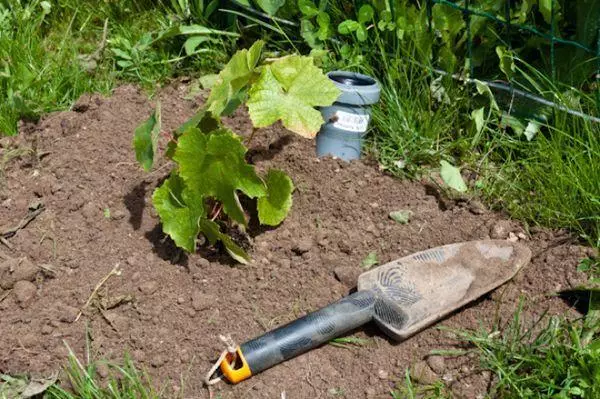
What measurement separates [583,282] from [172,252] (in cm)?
118

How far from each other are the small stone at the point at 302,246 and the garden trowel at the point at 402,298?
0.22 m

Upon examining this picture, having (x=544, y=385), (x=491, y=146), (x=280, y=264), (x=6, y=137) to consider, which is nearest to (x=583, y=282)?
(x=544, y=385)

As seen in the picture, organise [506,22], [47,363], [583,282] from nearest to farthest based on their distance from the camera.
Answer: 1. [47,363]
2. [583,282]
3. [506,22]

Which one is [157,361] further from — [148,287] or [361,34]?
[361,34]

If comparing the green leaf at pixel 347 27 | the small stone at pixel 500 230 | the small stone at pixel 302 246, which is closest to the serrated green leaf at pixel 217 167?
the small stone at pixel 302 246

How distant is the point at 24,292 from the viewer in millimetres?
2309

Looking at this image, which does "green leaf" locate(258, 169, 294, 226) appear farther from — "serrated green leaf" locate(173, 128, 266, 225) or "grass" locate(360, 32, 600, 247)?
"grass" locate(360, 32, 600, 247)

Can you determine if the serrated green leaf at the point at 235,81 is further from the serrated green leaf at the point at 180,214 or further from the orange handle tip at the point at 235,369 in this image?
the orange handle tip at the point at 235,369

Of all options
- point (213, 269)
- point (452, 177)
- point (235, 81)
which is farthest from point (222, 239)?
point (452, 177)

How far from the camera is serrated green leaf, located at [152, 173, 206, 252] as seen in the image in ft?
7.41

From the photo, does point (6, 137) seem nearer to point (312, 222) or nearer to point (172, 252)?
point (172, 252)

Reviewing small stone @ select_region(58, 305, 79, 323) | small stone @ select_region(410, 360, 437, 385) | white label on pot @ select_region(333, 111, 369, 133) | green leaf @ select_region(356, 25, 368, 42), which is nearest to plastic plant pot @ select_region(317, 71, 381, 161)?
white label on pot @ select_region(333, 111, 369, 133)

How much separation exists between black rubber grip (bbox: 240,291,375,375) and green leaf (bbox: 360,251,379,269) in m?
0.20

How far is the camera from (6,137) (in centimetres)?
301
